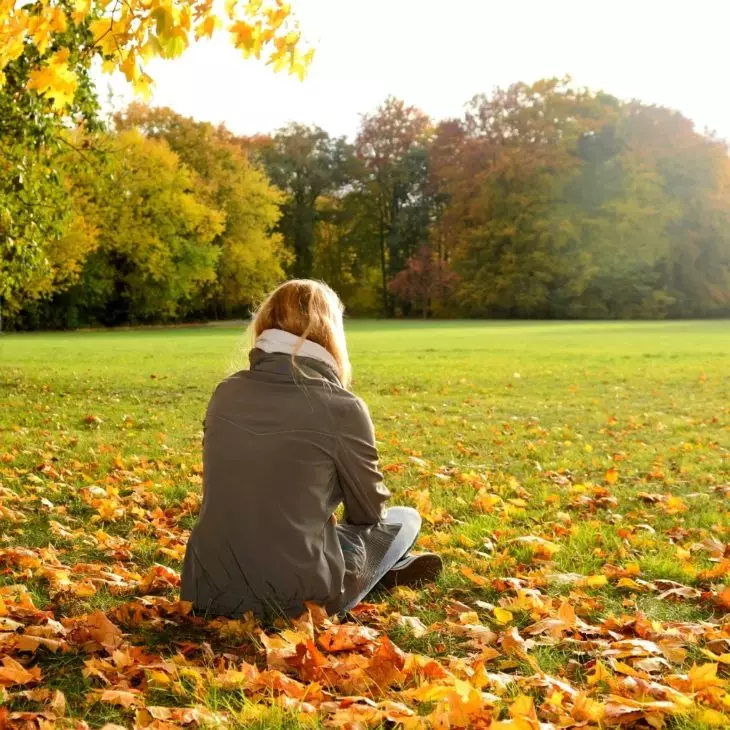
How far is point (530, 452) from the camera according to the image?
8.70 m

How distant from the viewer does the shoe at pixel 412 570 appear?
4.39 meters

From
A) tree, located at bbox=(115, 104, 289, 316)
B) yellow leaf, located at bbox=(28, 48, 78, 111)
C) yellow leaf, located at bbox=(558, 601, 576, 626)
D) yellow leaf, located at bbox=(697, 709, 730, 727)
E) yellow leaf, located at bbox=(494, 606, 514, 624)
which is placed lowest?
yellow leaf, located at bbox=(494, 606, 514, 624)

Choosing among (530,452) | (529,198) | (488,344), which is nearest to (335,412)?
(530,452)

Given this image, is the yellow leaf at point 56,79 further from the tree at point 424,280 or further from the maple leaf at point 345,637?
the tree at point 424,280

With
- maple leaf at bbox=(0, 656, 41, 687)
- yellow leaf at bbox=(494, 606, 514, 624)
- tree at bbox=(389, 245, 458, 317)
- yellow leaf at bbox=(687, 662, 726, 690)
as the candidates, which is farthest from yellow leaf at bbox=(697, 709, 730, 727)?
tree at bbox=(389, 245, 458, 317)

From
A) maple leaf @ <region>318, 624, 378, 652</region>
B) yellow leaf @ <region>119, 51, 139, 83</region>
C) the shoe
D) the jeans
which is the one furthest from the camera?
yellow leaf @ <region>119, 51, 139, 83</region>

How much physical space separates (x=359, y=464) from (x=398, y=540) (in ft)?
2.52

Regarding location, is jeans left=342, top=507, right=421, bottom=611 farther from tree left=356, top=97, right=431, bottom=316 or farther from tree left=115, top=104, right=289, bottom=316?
tree left=356, top=97, right=431, bottom=316

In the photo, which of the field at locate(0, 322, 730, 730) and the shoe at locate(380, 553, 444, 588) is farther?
the shoe at locate(380, 553, 444, 588)

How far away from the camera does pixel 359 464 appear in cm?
369

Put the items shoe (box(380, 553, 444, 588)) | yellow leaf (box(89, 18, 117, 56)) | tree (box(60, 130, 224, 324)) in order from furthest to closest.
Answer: tree (box(60, 130, 224, 324))
yellow leaf (box(89, 18, 117, 56))
shoe (box(380, 553, 444, 588))

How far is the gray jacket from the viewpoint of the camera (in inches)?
142

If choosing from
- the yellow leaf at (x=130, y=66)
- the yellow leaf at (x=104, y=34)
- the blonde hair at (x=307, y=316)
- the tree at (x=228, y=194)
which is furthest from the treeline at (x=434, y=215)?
the blonde hair at (x=307, y=316)

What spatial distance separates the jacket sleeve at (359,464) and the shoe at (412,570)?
1.93 ft
